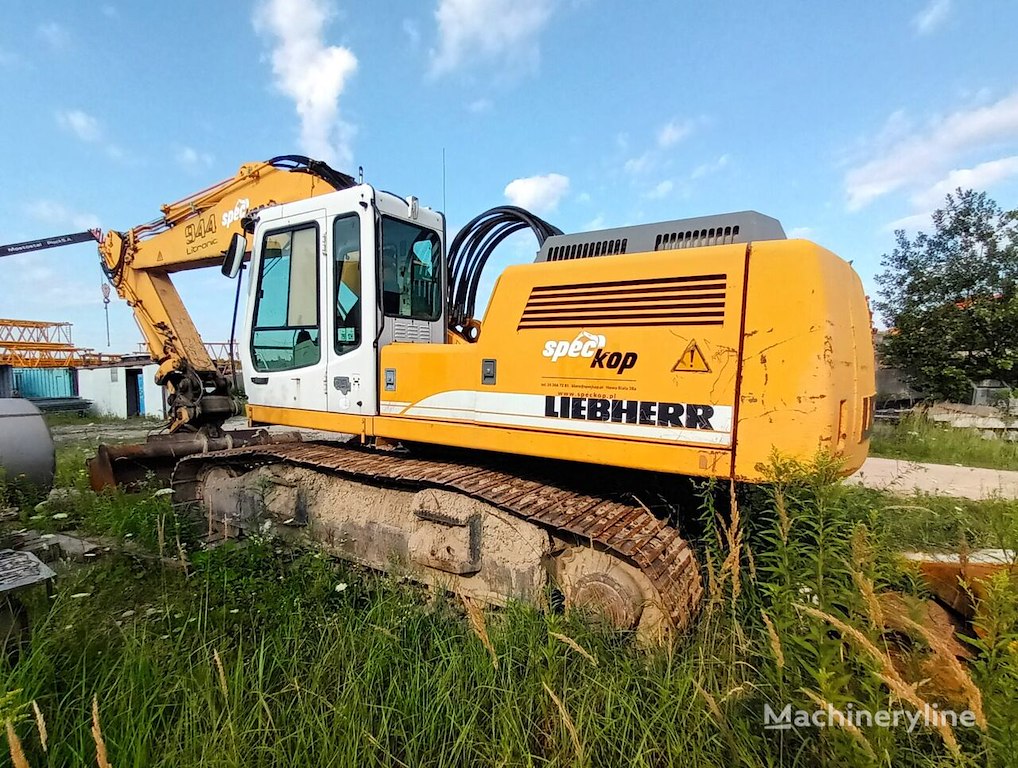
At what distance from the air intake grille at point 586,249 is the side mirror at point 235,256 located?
2690 mm

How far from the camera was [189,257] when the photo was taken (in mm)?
6254

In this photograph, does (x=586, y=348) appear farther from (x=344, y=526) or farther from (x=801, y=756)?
(x=344, y=526)

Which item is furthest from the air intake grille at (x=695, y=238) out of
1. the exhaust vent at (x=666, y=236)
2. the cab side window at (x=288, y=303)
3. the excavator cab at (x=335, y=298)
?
the cab side window at (x=288, y=303)

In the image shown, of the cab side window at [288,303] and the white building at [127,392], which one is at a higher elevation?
the cab side window at [288,303]

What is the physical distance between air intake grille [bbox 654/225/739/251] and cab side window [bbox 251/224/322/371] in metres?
2.55

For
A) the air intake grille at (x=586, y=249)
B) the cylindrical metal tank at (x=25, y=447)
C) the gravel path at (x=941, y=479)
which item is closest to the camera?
the air intake grille at (x=586, y=249)

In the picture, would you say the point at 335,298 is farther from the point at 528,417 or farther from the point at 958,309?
the point at 958,309

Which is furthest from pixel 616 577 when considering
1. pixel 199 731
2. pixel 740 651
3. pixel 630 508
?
pixel 199 731

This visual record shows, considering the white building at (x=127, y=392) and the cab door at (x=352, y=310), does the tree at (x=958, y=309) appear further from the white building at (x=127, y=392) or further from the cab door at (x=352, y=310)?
the white building at (x=127, y=392)

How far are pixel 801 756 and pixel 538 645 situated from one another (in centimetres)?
105

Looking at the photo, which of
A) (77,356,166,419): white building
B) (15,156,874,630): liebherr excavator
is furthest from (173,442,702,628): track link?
(77,356,166,419): white building

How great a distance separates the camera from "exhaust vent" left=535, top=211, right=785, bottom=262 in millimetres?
2900

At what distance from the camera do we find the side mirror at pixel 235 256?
4496 millimetres

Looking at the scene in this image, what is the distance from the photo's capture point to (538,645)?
2424 mm
